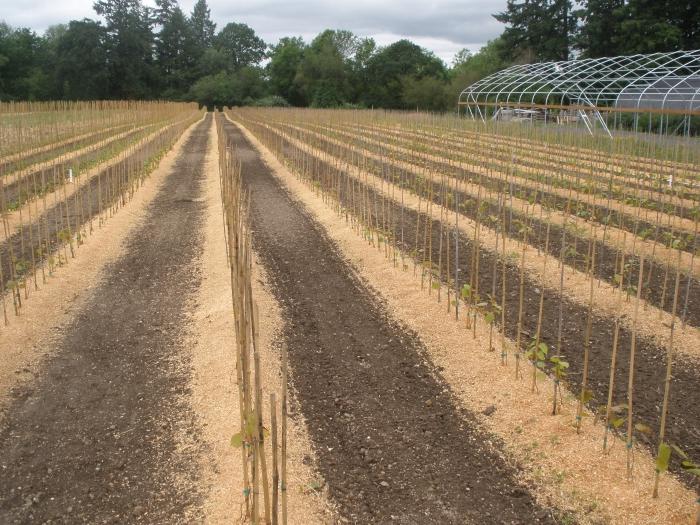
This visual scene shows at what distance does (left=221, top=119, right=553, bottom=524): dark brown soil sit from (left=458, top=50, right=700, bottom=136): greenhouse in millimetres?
10048

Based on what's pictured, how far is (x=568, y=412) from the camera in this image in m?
3.36

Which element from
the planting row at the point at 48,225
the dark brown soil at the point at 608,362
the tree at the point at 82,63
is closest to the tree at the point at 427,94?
the tree at the point at 82,63

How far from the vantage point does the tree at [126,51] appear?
156 ft

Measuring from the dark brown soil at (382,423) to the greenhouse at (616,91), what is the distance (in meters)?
10.0

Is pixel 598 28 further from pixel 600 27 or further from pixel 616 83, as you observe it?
pixel 616 83

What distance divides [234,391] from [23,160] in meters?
10.2

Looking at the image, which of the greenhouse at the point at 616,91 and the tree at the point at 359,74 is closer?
the greenhouse at the point at 616,91

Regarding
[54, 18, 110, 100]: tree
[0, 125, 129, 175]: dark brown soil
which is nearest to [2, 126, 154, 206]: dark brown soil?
[0, 125, 129, 175]: dark brown soil

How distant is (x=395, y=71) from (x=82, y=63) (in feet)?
75.3

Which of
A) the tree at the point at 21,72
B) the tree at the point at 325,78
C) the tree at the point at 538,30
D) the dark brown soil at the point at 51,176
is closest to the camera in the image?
the dark brown soil at the point at 51,176

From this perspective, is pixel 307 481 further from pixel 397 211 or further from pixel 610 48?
pixel 610 48

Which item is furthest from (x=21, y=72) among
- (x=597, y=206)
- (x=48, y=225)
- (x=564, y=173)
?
(x=597, y=206)

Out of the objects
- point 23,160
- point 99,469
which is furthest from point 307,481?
point 23,160

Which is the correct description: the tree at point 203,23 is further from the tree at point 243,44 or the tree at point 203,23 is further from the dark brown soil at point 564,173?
the dark brown soil at point 564,173
